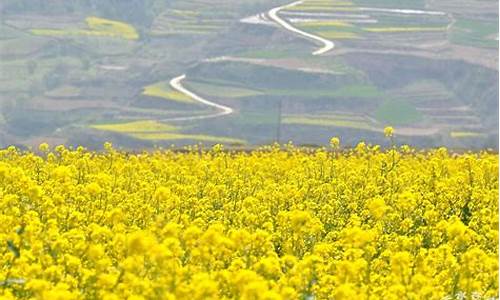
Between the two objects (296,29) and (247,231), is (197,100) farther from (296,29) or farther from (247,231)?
(247,231)

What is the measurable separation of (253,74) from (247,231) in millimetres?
90130

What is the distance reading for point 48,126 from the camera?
9212cm

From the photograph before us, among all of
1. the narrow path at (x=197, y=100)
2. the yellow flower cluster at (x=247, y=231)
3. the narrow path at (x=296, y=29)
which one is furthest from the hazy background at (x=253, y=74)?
the yellow flower cluster at (x=247, y=231)

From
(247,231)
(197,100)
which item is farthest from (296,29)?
(247,231)

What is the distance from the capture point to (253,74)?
9856 cm

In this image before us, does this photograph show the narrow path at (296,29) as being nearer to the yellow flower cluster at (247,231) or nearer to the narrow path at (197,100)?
the narrow path at (197,100)

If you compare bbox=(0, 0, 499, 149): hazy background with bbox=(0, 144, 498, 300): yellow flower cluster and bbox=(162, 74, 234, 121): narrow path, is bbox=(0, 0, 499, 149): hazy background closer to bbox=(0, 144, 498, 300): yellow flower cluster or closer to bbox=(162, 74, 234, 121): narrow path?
bbox=(162, 74, 234, 121): narrow path

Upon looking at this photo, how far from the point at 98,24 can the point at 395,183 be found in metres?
119

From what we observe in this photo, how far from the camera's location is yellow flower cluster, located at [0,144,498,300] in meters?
7.24

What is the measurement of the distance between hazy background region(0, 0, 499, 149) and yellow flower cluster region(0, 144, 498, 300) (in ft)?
178

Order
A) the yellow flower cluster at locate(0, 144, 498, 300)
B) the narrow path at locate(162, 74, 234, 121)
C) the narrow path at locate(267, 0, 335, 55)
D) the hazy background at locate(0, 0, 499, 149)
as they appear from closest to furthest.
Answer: the yellow flower cluster at locate(0, 144, 498, 300) < the hazy background at locate(0, 0, 499, 149) < the narrow path at locate(162, 74, 234, 121) < the narrow path at locate(267, 0, 335, 55)

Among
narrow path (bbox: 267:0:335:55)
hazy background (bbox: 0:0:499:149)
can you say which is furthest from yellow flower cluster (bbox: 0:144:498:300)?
narrow path (bbox: 267:0:335:55)

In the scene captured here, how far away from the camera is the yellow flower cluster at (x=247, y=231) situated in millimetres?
7238

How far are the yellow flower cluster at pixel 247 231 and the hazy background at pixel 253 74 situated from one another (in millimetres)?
54228
